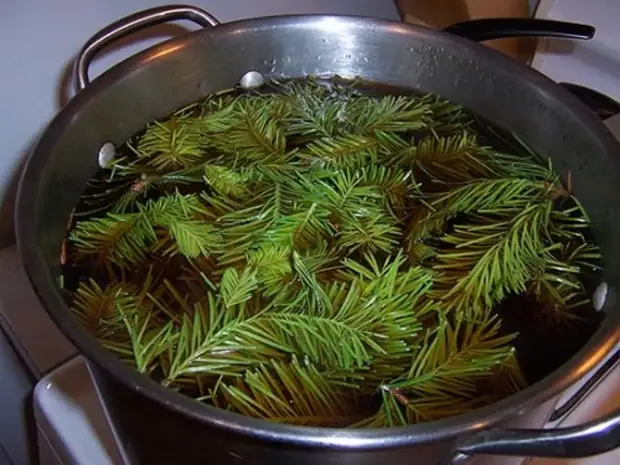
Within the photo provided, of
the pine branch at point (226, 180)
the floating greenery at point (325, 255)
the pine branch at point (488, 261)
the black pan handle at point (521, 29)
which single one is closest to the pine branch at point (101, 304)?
the floating greenery at point (325, 255)

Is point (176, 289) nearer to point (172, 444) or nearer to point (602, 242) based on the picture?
point (172, 444)

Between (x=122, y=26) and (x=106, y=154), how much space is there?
0.10 m

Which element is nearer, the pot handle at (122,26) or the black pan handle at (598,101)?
the pot handle at (122,26)

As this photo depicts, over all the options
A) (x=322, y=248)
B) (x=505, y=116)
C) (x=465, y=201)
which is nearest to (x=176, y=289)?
(x=322, y=248)

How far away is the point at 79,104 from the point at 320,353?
0.86 ft

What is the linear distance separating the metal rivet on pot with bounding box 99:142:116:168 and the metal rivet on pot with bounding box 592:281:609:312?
369 mm

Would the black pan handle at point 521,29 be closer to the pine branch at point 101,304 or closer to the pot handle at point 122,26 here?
the pot handle at point 122,26

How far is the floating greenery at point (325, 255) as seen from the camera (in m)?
0.51

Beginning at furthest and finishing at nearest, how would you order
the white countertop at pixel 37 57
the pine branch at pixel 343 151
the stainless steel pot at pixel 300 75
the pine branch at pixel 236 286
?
the white countertop at pixel 37 57
the pine branch at pixel 343 151
the pine branch at pixel 236 286
the stainless steel pot at pixel 300 75

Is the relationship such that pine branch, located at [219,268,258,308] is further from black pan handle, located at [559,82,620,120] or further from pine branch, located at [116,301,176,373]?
black pan handle, located at [559,82,620,120]

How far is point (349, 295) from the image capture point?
538 millimetres

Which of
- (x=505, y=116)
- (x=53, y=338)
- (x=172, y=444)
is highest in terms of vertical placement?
(x=505, y=116)

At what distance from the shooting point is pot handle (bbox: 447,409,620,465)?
441mm

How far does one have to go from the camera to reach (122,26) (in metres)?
0.68
